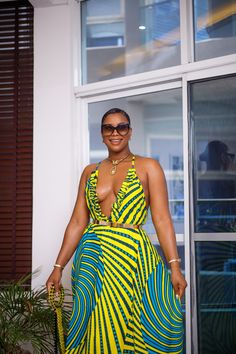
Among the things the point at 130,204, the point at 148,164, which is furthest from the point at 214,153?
the point at 130,204

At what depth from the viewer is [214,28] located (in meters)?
3.24

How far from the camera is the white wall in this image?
Result: 364 centimetres

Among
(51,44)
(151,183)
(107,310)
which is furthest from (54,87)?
(107,310)

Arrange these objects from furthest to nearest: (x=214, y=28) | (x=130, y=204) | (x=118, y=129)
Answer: (x=214, y=28), (x=118, y=129), (x=130, y=204)

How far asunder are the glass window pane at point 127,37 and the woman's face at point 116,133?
85 cm

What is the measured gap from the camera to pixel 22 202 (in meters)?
3.82

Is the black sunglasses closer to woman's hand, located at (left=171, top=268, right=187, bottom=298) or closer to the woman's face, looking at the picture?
the woman's face

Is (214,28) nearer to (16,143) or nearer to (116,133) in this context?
(116,133)

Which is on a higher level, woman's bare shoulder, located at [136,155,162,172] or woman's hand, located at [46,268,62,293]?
woman's bare shoulder, located at [136,155,162,172]

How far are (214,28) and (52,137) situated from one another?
1.29 meters

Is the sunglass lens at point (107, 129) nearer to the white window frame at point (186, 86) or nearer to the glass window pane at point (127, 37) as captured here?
the white window frame at point (186, 86)

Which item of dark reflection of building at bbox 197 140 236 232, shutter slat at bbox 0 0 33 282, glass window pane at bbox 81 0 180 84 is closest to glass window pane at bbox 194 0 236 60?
glass window pane at bbox 81 0 180 84

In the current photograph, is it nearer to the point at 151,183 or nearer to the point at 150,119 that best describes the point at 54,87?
the point at 150,119

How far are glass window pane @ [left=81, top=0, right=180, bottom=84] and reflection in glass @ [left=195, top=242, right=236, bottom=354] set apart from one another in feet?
3.98
